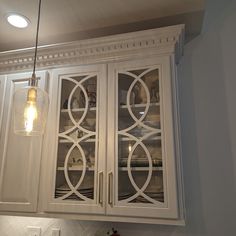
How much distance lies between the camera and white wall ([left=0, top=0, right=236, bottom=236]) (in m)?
1.35

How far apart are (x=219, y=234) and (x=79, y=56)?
4.48ft

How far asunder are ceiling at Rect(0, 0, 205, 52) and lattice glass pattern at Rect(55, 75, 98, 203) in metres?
0.38

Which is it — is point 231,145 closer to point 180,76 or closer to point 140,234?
point 180,76

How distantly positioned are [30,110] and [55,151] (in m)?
0.49

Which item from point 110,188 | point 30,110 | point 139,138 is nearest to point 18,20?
point 30,110

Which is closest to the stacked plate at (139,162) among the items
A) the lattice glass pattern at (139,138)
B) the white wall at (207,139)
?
the lattice glass pattern at (139,138)

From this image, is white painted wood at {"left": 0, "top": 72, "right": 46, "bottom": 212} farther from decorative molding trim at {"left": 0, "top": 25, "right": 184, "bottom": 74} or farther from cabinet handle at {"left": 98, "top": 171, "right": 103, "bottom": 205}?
cabinet handle at {"left": 98, "top": 171, "right": 103, "bottom": 205}

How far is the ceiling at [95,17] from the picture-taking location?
1.35 metres

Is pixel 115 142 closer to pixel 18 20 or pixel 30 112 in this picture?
pixel 30 112

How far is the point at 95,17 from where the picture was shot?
1.47 m

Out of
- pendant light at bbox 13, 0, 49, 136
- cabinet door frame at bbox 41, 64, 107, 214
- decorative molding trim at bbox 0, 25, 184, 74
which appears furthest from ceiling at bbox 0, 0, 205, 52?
pendant light at bbox 13, 0, 49, 136

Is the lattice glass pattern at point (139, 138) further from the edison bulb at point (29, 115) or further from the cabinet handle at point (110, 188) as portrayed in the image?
the edison bulb at point (29, 115)

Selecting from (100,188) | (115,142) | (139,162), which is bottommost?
(100,188)

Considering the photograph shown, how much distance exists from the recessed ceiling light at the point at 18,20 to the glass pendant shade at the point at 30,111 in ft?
2.24
